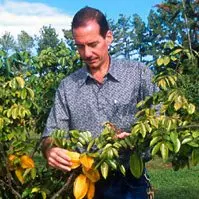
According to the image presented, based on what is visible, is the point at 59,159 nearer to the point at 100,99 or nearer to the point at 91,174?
the point at 91,174

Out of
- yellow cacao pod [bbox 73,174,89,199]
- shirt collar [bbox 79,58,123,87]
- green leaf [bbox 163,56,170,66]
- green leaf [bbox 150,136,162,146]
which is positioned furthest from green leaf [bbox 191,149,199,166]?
shirt collar [bbox 79,58,123,87]

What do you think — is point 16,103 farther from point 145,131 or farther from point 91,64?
point 145,131

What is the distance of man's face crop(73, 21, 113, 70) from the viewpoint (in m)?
2.29

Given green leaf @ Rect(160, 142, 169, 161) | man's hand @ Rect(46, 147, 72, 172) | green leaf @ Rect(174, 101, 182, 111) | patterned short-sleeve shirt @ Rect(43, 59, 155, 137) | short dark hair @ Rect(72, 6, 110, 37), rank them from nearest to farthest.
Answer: green leaf @ Rect(160, 142, 169, 161)
man's hand @ Rect(46, 147, 72, 172)
green leaf @ Rect(174, 101, 182, 111)
short dark hair @ Rect(72, 6, 110, 37)
patterned short-sleeve shirt @ Rect(43, 59, 155, 137)

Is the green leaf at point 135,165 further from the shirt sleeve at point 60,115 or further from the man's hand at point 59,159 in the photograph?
the shirt sleeve at point 60,115

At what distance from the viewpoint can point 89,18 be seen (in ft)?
7.63

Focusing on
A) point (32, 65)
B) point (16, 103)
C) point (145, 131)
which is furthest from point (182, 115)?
point (32, 65)

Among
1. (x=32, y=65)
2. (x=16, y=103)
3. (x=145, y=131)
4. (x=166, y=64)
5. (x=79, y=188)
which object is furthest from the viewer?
(x=32, y=65)

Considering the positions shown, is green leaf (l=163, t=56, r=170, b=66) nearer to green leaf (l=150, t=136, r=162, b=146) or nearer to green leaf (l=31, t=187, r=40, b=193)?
green leaf (l=150, t=136, r=162, b=146)

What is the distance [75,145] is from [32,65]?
2786mm

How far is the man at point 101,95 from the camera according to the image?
2.37 metres

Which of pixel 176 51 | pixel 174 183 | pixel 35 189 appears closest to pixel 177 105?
pixel 176 51

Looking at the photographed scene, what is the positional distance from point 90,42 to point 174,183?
21.3ft

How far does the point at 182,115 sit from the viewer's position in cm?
211
